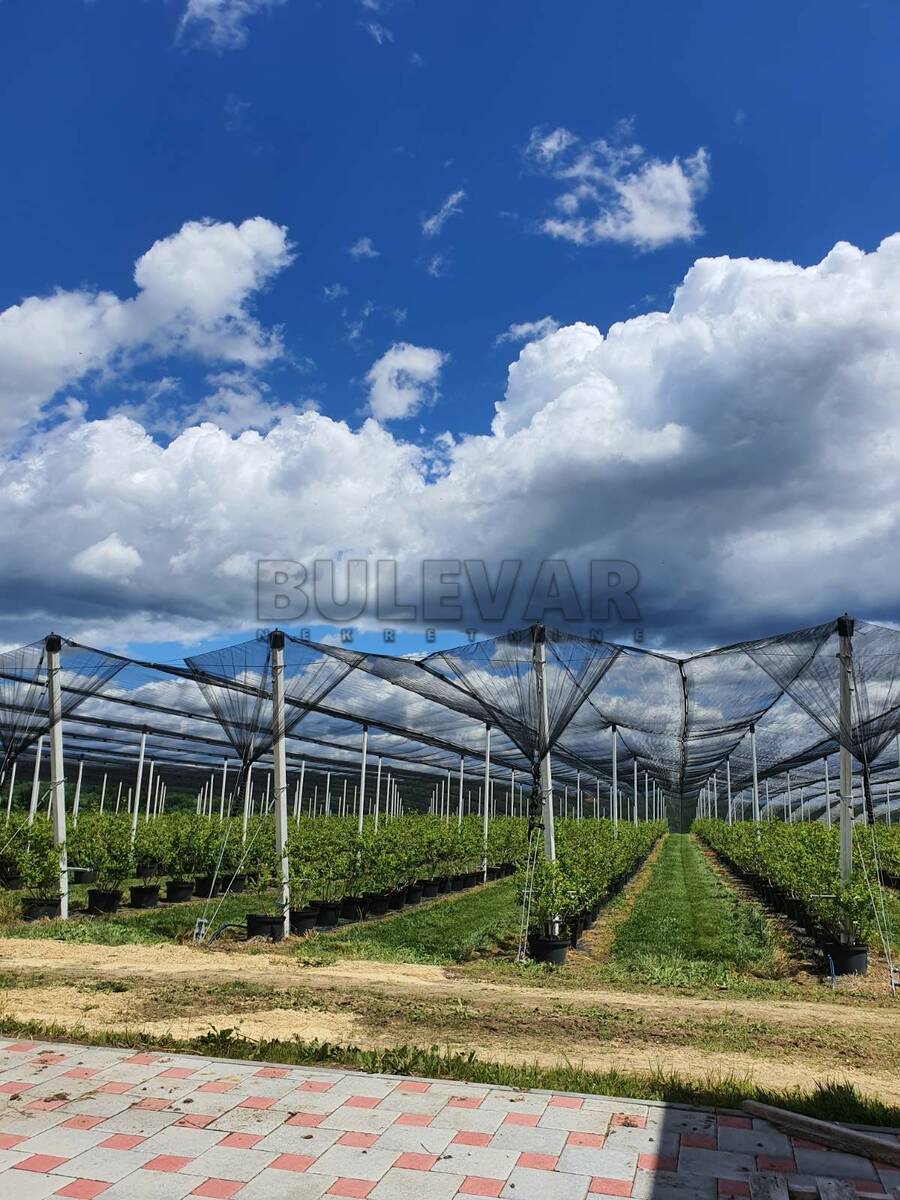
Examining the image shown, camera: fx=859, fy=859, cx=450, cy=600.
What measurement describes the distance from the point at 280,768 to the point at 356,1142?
835cm

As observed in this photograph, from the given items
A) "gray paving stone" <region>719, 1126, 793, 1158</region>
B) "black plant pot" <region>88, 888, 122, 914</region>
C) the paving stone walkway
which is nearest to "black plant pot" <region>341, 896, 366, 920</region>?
"black plant pot" <region>88, 888, 122, 914</region>

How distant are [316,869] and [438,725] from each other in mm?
7120

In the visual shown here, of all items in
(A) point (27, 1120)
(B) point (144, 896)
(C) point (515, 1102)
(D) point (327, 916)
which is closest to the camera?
(A) point (27, 1120)

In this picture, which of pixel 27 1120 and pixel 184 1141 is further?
pixel 27 1120

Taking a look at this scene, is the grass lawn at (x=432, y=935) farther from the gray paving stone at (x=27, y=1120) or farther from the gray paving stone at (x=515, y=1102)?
the gray paving stone at (x=27, y=1120)

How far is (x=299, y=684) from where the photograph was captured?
1319 cm

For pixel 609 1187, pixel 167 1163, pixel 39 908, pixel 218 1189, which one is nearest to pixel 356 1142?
pixel 218 1189

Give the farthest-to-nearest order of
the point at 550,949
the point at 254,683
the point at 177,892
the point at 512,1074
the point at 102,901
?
1. the point at 177,892
2. the point at 102,901
3. the point at 254,683
4. the point at 550,949
5. the point at 512,1074

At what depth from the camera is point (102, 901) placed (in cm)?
1409

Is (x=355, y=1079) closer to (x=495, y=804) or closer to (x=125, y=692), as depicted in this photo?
(x=125, y=692)

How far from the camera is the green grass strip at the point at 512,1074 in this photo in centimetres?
429

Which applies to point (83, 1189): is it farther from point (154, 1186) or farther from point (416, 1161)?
point (416, 1161)

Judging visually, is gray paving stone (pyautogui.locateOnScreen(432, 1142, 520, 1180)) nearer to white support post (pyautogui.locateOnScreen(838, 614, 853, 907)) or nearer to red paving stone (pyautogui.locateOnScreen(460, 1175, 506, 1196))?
red paving stone (pyautogui.locateOnScreen(460, 1175, 506, 1196))

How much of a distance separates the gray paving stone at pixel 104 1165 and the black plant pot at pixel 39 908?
10.6 m
